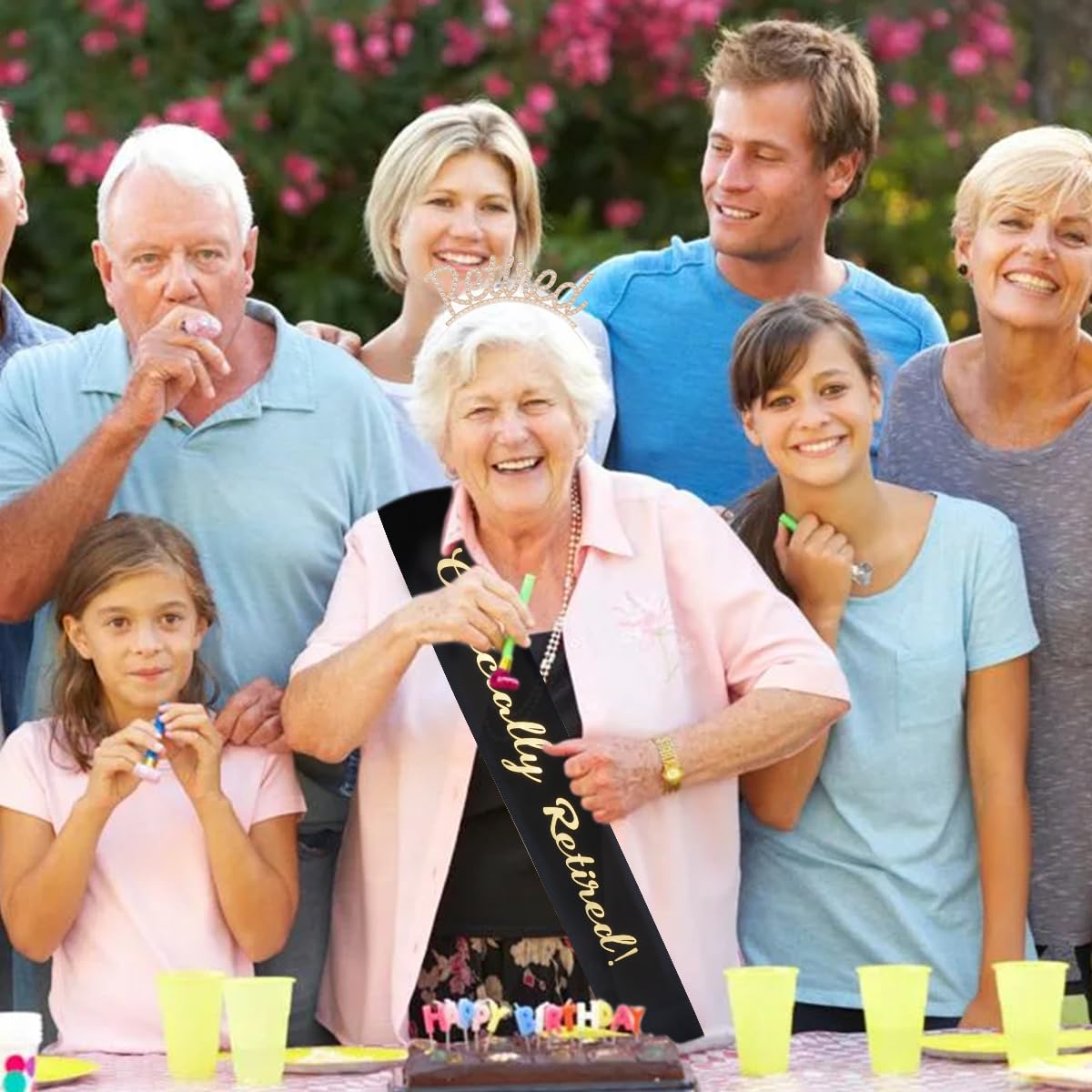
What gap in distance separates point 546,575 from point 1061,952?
1.17 metres

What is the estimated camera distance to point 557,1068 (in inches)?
136

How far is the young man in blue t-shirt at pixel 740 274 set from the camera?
520 centimetres

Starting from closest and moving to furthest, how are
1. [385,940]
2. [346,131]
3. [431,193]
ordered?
[385,940] < [431,193] < [346,131]

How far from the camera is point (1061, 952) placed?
4.59 meters

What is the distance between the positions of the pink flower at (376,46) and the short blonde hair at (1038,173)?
3887mm

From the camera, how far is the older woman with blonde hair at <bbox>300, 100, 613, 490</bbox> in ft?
17.1

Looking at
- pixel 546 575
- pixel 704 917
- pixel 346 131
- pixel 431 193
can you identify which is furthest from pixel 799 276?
pixel 346 131

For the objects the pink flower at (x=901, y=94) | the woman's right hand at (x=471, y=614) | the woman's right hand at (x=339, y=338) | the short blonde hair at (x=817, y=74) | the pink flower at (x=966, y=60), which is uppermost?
the pink flower at (x=966, y=60)

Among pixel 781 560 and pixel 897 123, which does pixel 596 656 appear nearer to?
pixel 781 560

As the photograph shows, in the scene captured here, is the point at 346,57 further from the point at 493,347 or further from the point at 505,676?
the point at 505,676

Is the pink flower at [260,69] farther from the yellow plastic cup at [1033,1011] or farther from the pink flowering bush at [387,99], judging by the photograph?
the yellow plastic cup at [1033,1011]

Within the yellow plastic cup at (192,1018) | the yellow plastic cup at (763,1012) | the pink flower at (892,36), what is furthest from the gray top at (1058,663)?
the pink flower at (892,36)

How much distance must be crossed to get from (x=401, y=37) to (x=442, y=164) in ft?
10.5

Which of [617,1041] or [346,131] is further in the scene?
[346,131]
